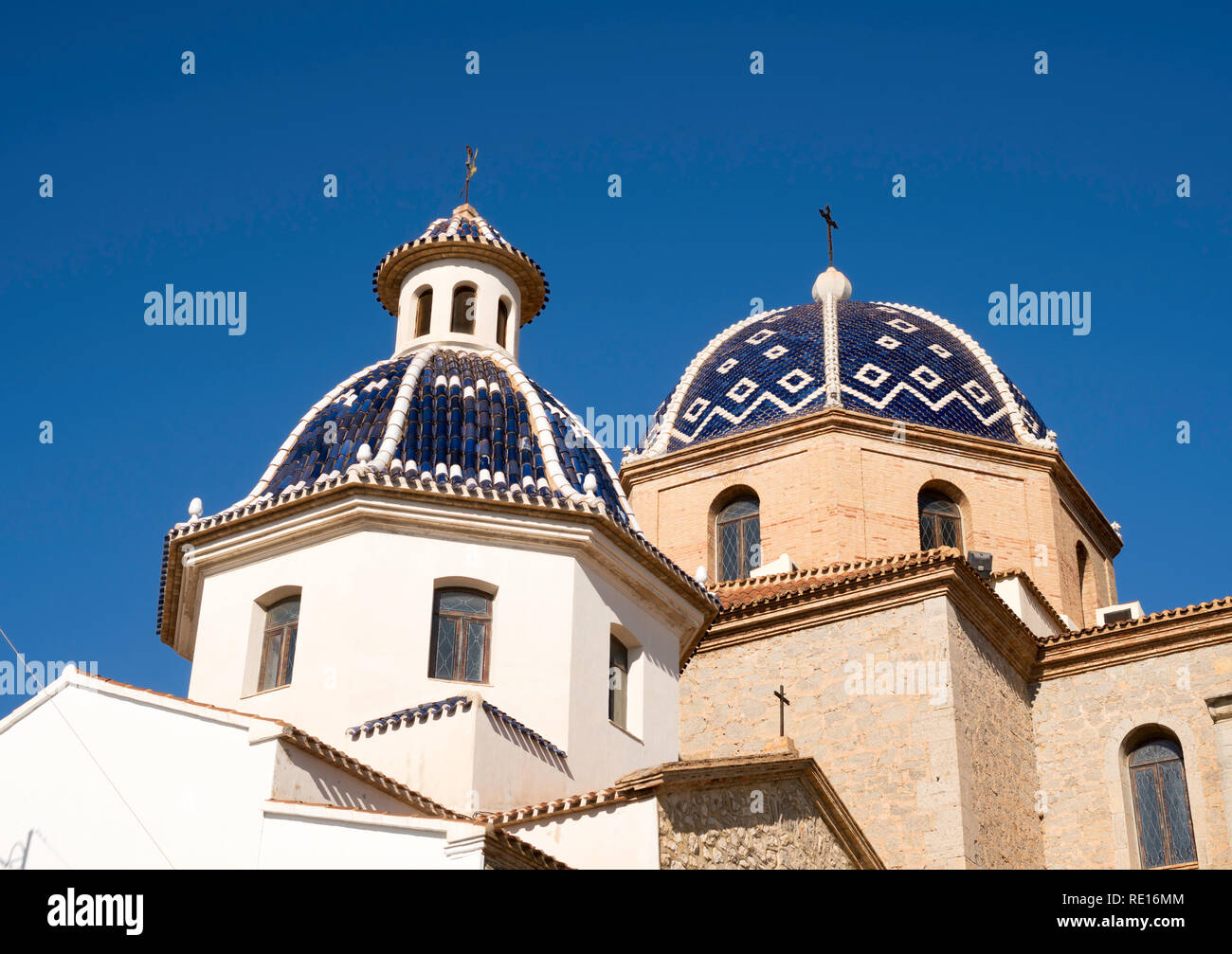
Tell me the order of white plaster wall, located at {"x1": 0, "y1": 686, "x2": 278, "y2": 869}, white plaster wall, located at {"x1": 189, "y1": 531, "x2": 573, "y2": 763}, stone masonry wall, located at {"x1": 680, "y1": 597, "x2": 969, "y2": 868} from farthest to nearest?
stone masonry wall, located at {"x1": 680, "y1": 597, "x2": 969, "y2": 868}
white plaster wall, located at {"x1": 189, "y1": 531, "x2": 573, "y2": 763}
white plaster wall, located at {"x1": 0, "y1": 686, "x2": 278, "y2": 869}

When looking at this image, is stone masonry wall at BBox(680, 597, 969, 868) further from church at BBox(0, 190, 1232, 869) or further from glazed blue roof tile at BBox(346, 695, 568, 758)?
glazed blue roof tile at BBox(346, 695, 568, 758)

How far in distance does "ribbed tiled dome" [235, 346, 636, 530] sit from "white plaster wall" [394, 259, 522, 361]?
2.86ft

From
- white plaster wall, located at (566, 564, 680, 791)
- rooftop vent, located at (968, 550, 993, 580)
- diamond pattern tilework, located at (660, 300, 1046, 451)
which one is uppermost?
diamond pattern tilework, located at (660, 300, 1046, 451)

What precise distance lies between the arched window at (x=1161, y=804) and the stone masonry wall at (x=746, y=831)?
5783 mm

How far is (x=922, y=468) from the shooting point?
21.8 metres

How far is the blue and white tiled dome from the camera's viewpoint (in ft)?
→ 74.3

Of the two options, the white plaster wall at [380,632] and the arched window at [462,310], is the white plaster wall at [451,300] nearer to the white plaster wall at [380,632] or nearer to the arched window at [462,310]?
the arched window at [462,310]

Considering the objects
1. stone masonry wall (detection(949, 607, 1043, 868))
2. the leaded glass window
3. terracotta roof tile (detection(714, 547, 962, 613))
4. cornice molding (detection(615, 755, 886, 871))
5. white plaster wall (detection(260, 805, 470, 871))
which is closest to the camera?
white plaster wall (detection(260, 805, 470, 871))

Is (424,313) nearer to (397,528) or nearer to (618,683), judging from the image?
(397,528)

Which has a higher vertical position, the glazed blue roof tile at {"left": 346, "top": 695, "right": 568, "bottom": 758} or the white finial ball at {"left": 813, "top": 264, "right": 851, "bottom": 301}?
the white finial ball at {"left": 813, "top": 264, "right": 851, "bottom": 301}

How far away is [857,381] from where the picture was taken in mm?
22891

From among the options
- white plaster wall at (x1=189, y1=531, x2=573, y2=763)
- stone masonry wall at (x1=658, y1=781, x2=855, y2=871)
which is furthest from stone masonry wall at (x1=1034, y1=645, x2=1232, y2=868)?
white plaster wall at (x1=189, y1=531, x2=573, y2=763)
